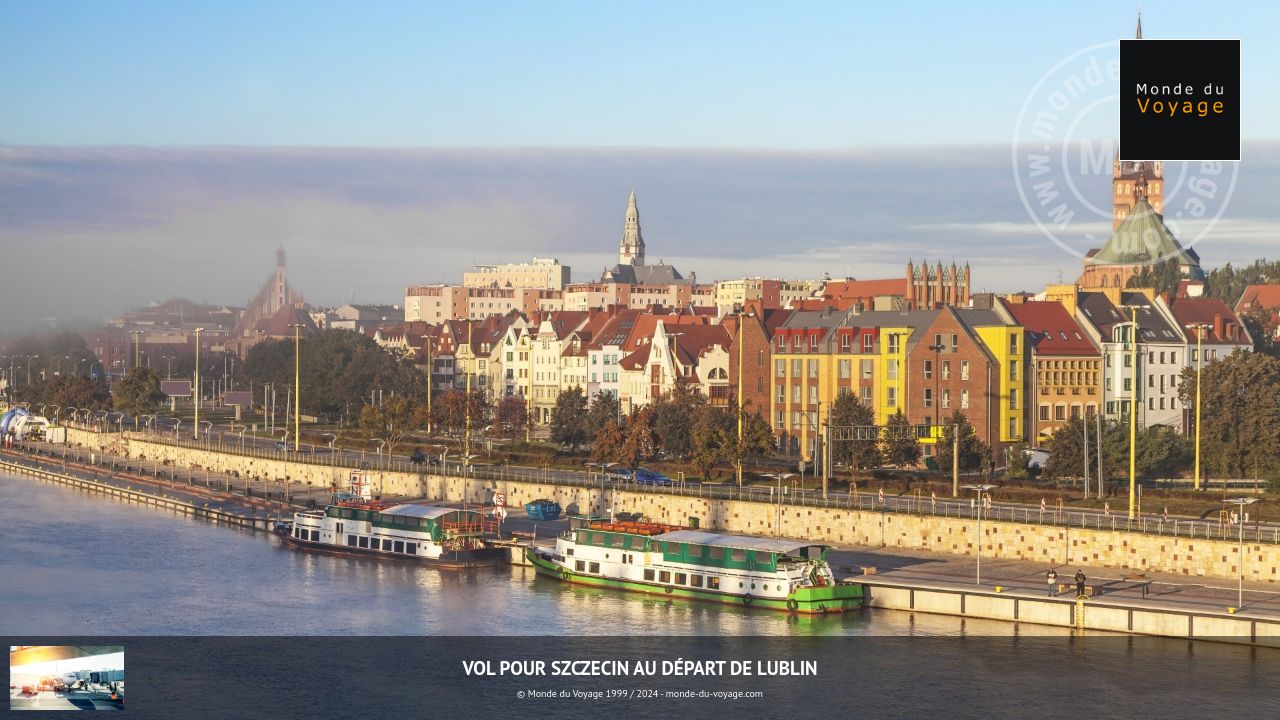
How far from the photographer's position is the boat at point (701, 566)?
217ft

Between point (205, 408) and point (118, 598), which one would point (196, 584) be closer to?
point (118, 598)

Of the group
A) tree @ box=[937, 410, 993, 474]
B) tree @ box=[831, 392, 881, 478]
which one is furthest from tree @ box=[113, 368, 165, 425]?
tree @ box=[937, 410, 993, 474]

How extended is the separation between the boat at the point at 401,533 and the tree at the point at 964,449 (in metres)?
27.5

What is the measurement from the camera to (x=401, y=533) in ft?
271

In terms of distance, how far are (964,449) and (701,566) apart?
3015 centimetres

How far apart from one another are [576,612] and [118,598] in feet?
63.3

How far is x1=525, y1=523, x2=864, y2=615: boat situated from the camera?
6612cm

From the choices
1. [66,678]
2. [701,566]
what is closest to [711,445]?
[701,566]

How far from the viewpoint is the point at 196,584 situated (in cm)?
7306

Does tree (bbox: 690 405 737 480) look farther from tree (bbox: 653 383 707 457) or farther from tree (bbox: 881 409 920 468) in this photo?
tree (bbox: 881 409 920 468)

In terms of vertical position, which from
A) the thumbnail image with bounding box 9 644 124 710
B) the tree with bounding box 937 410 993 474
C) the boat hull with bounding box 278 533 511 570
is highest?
the tree with bounding box 937 410 993 474

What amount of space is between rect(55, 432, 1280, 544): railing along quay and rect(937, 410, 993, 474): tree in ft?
31.9

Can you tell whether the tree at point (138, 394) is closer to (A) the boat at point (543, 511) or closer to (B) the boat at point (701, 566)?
(A) the boat at point (543, 511)

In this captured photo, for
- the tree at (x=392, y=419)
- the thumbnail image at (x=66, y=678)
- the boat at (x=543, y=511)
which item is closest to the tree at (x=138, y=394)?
the tree at (x=392, y=419)
